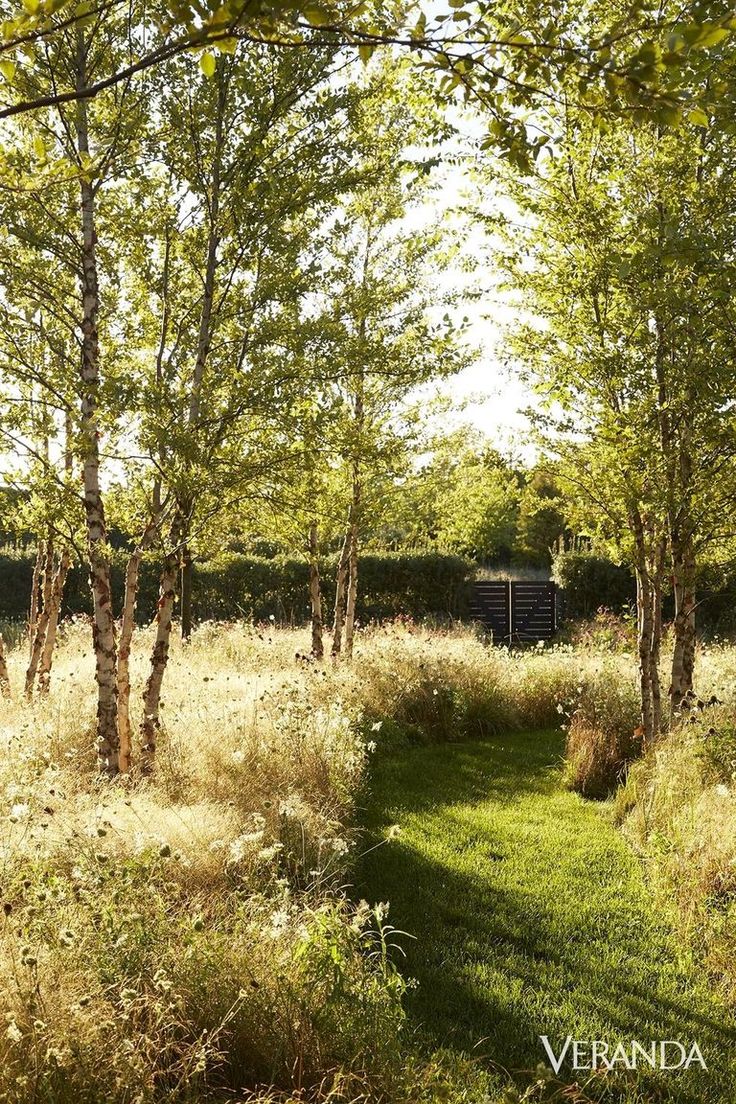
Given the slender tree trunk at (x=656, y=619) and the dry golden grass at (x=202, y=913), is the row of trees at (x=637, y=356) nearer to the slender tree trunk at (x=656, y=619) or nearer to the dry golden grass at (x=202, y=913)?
the slender tree trunk at (x=656, y=619)

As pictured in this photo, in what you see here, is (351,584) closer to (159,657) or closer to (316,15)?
(159,657)

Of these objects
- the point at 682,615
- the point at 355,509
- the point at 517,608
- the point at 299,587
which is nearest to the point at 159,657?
Result: the point at 682,615

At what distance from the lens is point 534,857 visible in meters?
6.24

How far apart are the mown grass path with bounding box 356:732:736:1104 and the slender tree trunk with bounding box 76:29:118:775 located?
2.09m

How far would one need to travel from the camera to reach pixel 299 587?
1980 cm

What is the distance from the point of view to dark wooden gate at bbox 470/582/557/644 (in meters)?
19.9

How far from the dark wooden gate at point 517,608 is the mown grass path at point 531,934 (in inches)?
470

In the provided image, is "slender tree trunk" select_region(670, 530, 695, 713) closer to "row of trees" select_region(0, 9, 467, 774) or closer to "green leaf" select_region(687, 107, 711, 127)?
"row of trees" select_region(0, 9, 467, 774)

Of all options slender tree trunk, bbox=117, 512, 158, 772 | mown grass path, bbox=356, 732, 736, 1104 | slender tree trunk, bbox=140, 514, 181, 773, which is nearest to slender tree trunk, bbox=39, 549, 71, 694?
slender tree trunk, bbox=117, 512, 158, 772

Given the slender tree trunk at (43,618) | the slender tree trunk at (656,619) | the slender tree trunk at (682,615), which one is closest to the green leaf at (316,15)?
the slender tree trunk at (682,615)

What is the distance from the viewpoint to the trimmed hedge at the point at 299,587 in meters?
19.7

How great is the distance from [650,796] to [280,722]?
2.96 meters

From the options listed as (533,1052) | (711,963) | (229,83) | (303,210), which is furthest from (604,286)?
(533,1052)

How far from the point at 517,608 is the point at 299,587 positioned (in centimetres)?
515
